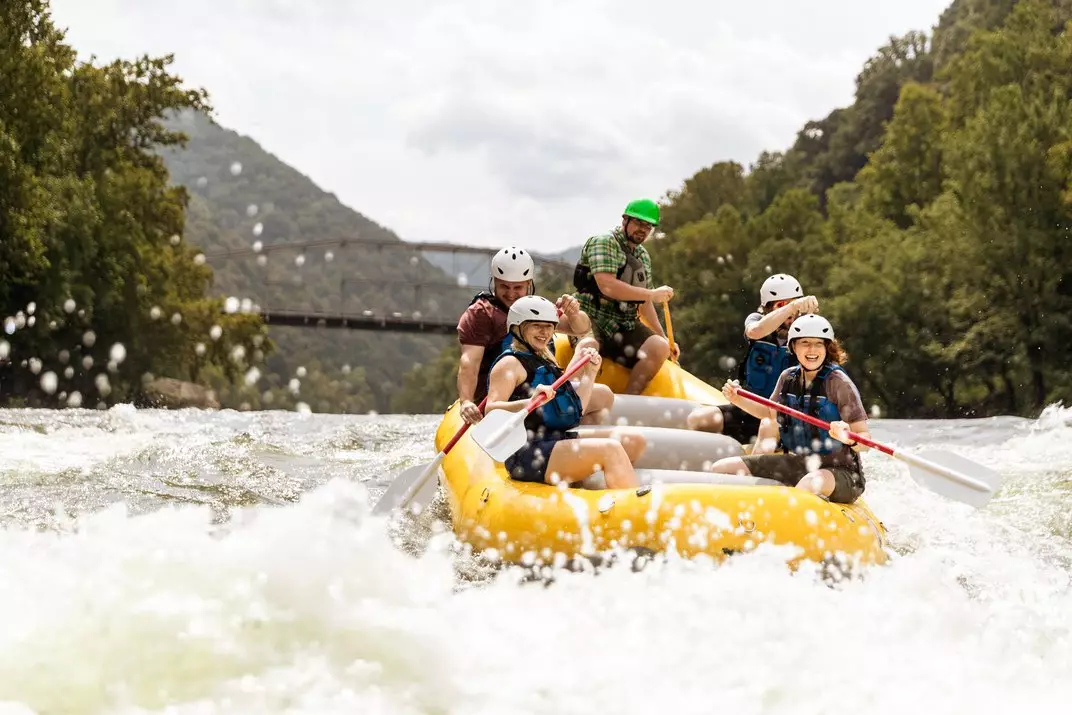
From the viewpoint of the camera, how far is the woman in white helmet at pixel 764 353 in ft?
23.0

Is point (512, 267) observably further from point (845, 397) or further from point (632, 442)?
point (845, 397)

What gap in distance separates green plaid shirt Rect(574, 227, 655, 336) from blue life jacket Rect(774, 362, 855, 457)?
221 centimetres

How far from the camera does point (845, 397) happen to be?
19.5 ft

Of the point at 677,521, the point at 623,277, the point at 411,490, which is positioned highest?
the point at 623,277

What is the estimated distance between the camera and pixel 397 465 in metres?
11.3

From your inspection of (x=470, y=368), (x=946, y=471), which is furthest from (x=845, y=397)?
(x=470, y=368)

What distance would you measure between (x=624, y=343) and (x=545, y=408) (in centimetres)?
261

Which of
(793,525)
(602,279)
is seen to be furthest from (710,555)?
(602,279)

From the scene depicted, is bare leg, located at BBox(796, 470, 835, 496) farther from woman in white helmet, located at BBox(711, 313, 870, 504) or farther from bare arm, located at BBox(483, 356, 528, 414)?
bare arm, located at BBox(483, 356, 528, 414)

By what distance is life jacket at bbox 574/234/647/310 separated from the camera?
8.16m

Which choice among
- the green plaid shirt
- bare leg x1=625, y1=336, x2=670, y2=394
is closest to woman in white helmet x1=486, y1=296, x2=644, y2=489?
the green plaid shirt

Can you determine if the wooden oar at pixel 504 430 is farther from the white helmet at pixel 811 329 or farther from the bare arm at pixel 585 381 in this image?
the white helmet at pixel 811 329

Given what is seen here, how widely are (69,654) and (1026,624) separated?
3884mm

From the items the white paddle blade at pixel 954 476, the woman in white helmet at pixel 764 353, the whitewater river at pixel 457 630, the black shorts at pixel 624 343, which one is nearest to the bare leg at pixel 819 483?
the white paddle blade at pixel 954 476
